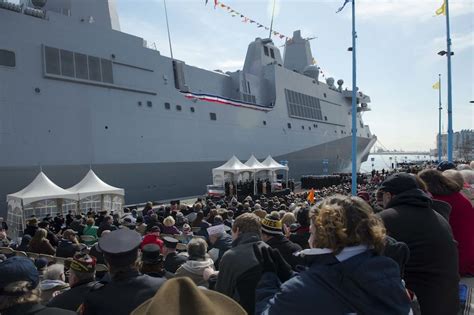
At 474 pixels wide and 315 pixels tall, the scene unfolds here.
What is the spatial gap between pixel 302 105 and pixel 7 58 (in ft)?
71.1

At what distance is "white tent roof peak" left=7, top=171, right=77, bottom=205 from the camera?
36.4 ft

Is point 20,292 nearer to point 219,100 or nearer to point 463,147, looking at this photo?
point 219,100

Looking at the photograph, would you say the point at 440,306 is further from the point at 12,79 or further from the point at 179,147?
the point at 179,147

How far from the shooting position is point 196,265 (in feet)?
11.8

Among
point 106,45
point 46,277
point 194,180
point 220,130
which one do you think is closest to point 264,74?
point 220,130

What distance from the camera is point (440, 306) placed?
91.4 inches

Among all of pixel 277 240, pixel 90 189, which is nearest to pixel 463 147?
pixel 90 189

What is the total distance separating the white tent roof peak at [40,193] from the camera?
1109 centimetres

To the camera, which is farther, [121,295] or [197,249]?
[197,249]

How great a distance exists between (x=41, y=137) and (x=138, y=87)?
5.24 metres

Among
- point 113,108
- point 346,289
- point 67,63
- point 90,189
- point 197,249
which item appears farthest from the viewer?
point 113,108

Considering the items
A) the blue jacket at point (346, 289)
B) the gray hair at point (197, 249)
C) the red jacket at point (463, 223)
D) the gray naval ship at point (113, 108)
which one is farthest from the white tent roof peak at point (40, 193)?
the blue jacket at point (346, 289)

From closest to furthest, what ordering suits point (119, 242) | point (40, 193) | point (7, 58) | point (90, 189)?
point (119, 242) → point (40, 193) → point (90, 189) → point (7, 58)

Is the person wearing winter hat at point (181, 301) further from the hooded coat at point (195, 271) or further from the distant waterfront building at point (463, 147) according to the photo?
the distant waterfront building at point (463, 147)
